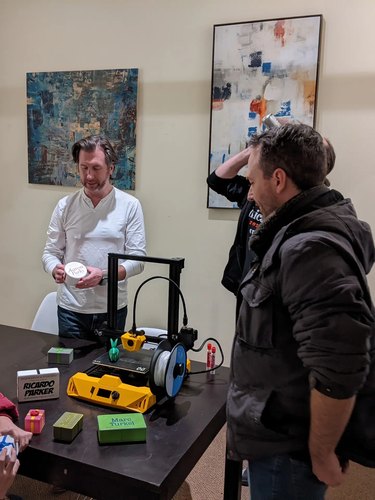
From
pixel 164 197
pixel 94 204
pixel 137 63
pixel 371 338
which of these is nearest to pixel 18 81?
pixel 137 63

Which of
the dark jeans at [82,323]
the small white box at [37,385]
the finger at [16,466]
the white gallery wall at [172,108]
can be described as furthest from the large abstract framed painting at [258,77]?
the finger at [16,466]

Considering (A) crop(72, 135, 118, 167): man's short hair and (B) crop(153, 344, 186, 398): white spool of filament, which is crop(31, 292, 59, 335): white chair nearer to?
(A) crop(72, 135, 118, 167): man's short hair

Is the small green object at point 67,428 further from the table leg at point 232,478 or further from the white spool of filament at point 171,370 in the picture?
the table leg at point 232,478

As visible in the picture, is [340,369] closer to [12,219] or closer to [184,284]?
[184,284]

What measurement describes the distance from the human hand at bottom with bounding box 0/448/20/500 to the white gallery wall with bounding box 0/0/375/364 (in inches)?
67.0

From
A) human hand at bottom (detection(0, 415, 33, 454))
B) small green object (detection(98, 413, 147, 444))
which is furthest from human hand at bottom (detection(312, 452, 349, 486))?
human hand at bottom (detection(0, 415, 33, 454))

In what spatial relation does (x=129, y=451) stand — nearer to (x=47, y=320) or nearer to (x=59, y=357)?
(x=59, y=357)

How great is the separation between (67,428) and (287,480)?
0.54 metres

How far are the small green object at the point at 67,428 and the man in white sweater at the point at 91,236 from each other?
0.83 metres

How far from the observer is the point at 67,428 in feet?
3.75

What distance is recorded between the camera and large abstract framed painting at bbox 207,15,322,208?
2.38 meters

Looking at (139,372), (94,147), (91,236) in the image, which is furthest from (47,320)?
(139,372)

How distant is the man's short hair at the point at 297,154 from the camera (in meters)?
1.06

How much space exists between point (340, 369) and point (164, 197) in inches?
79.3
